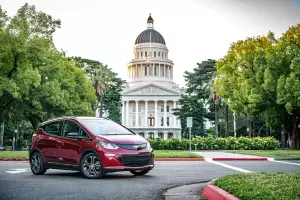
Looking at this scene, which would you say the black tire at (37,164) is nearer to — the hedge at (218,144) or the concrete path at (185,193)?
the concrete path at (185,193)

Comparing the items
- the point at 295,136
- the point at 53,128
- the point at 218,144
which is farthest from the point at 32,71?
the point at 295,136

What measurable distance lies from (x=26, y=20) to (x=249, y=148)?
786 inches

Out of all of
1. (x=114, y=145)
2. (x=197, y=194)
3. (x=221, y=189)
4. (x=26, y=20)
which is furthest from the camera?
(x=26, y=20)

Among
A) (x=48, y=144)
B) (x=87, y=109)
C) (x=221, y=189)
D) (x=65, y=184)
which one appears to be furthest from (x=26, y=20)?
(x=221, y=189)

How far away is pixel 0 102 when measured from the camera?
35.2m

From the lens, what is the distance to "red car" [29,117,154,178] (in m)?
10.5

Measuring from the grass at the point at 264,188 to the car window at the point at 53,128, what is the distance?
5124 millimetres

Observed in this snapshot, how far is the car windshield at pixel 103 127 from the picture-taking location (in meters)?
11.3

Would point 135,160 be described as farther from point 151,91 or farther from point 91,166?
point 151,91

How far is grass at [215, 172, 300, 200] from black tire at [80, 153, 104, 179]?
11.1 feet

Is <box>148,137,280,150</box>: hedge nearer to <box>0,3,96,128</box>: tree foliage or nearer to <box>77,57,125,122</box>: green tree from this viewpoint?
<box>0,3,96,128</box>: tree foliage

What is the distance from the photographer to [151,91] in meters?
115

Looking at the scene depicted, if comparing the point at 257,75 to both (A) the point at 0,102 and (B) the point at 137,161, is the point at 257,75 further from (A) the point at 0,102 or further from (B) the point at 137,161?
(B) the point at 137,161

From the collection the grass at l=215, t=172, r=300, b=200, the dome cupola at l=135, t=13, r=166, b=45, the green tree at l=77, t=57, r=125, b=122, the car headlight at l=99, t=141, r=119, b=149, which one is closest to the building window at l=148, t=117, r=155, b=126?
the dome cupola at l=135, t=13, r=166, b=45
